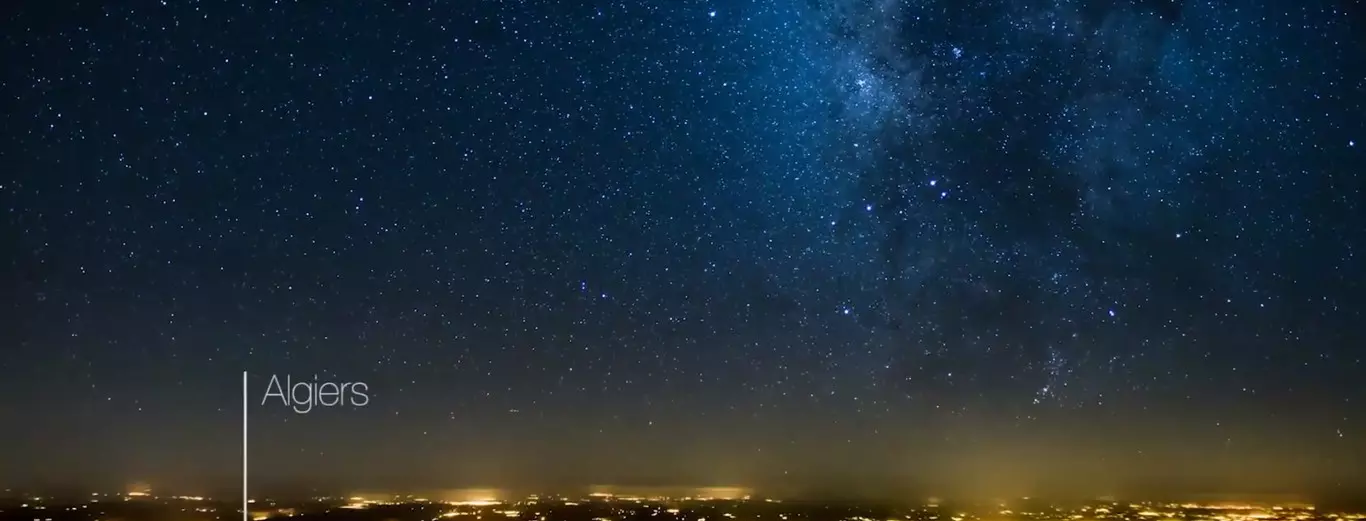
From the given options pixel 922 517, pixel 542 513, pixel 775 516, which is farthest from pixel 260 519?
pixel 922 517

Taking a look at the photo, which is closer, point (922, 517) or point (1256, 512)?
point (922, 517)

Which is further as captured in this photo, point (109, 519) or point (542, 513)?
point (542, 513)

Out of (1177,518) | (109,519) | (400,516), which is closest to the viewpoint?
(109,519)

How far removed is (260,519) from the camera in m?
113

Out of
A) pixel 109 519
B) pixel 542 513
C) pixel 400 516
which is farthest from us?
pixel 542 513

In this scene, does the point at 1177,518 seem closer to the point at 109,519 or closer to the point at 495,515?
the point at 495,515

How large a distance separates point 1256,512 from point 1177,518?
33.8m

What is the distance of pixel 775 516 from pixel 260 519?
233ft

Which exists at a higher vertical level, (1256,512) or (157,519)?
(157,519)

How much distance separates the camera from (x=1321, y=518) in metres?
142

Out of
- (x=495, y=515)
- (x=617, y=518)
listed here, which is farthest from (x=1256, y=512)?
(x=495, y=515)

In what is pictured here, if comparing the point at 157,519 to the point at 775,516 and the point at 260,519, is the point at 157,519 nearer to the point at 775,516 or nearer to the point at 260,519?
the point at 260,519

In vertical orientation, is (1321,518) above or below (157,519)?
below

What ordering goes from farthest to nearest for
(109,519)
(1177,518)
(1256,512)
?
(1256,512) → (1177,518) → (109,519)
